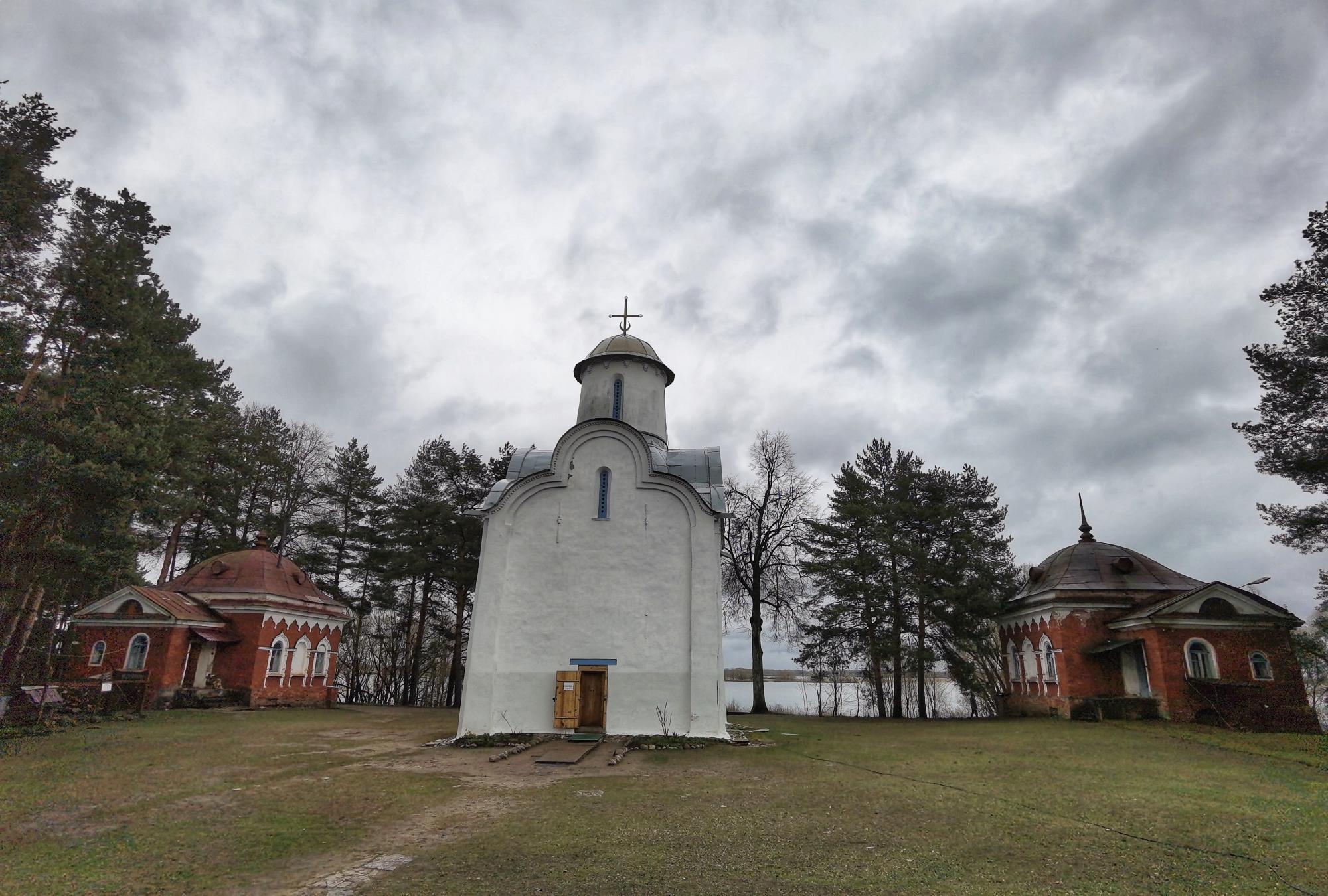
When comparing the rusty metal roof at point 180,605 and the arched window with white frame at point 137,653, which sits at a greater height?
the rusty metal roof at point 180,605

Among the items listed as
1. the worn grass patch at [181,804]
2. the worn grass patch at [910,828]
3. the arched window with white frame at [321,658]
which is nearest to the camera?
the worn grass patch at [910,828]

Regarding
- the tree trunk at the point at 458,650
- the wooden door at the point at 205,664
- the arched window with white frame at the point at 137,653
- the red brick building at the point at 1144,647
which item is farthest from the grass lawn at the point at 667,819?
the tree trunk at the point at 458,650

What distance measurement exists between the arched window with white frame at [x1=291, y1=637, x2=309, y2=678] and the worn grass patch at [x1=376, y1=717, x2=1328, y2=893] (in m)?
20.6

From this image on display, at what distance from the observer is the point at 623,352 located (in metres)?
22.9

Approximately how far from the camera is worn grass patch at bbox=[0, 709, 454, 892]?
6156 mm

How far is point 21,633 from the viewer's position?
62.4 ft

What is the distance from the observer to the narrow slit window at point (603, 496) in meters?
18.1

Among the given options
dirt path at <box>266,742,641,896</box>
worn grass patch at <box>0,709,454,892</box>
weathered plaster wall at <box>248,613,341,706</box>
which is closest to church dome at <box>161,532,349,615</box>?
weathered plaster wall at <box>248,613,341,706</box>

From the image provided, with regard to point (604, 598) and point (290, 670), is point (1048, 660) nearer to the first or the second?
point (604, 598)

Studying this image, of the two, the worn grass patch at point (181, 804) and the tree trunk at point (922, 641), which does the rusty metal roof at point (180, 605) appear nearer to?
the worn grass patch at point (181, 804)

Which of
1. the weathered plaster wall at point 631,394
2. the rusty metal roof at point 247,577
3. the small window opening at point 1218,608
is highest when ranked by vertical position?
the weathered plaster wall at point 631,394

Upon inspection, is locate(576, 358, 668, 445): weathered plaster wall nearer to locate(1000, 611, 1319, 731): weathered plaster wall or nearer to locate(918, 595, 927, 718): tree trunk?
locate(918, 595, 927, 718): tree trunk

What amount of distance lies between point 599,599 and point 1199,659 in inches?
760

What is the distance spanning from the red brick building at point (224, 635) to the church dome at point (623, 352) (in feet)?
52.8
